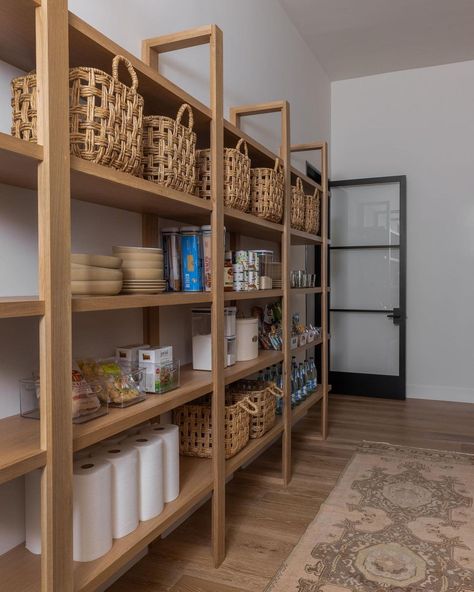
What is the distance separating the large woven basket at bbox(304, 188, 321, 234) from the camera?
10.5 ft

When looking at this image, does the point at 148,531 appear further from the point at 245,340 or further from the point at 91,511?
the point at 245,340

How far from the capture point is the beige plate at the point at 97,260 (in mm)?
1317

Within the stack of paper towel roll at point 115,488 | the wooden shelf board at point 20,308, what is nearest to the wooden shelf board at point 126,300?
the wooden shelf board at point 20,308

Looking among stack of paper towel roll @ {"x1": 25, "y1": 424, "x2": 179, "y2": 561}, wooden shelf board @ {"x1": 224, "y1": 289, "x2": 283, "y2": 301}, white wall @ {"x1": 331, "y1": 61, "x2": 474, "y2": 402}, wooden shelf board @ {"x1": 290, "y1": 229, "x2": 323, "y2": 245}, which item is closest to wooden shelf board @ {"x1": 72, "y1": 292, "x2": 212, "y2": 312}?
wooden shelf board @ {"x1": 224, "y1": 289, "x2": 283, "y2": 301}

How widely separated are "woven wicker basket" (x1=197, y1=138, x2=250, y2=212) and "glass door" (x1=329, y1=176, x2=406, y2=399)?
296cm

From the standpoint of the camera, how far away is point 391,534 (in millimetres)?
2229

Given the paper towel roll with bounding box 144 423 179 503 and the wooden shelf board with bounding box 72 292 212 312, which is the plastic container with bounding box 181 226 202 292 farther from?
the paper towel roll with bounding box 144 423 179 503

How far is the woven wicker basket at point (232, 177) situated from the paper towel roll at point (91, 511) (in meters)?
1.02

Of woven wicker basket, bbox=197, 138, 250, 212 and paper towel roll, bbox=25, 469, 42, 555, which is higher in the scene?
woven wicker basket, bbox=197, 138, 250, 212

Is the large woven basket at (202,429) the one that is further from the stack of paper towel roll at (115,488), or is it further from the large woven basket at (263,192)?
the large woven basket at (263,192)

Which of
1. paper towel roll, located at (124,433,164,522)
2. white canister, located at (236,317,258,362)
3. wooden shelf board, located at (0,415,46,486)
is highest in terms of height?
white canister, located at (236,317,258,362)

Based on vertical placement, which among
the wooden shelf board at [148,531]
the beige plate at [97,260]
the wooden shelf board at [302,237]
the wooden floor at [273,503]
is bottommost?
the wooden floor at [273,503]

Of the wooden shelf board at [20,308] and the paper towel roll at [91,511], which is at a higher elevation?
the wooden shelf board at [20,308]

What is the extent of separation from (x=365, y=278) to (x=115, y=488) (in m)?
3.92
